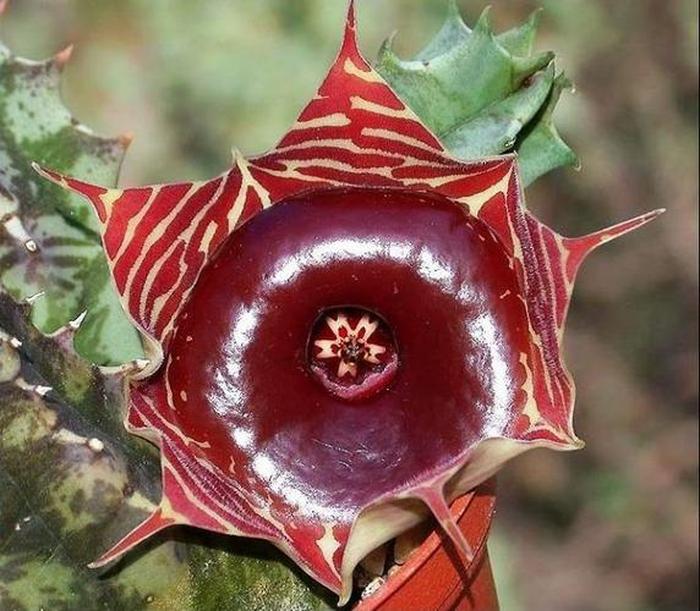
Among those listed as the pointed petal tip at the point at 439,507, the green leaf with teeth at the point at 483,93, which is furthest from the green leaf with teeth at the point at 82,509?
the green leaf with teeth at the point at 483,93

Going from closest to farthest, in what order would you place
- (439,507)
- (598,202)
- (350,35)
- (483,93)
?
1. (439,507)
2. (350,35)
3. (483,93)
4. (598,202)

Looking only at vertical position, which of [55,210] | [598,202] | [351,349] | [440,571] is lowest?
[598,202]

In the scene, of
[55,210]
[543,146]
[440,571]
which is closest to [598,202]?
[543,146]

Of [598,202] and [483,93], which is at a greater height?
[483,93]

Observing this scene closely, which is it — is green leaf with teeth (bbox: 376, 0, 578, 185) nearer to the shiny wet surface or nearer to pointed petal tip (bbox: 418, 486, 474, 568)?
the shiny wet surface

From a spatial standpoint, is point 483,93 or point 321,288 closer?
point 321,288

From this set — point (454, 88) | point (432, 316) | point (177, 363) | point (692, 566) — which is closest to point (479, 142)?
point (454, 88)

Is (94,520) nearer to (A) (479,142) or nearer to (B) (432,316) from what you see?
(B) (432,316)

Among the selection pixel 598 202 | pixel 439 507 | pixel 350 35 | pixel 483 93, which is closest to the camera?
pixel 439 507

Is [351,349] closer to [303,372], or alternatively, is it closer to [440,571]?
[303,372]
